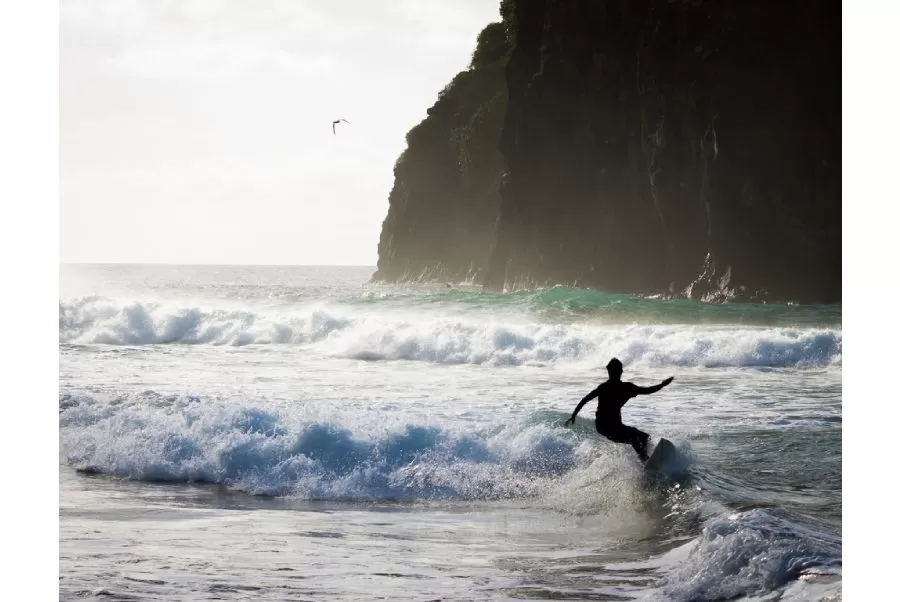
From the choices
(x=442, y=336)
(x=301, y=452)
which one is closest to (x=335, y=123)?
(x=442, y=336)

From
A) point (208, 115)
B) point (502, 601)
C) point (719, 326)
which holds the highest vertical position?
point (208, 115)

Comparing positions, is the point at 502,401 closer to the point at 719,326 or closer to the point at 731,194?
the point at 719,326

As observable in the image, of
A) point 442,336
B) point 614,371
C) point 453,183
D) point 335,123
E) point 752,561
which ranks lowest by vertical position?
point 752,561

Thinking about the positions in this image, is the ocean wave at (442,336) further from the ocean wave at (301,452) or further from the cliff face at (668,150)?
the ocean wave at (301,452)

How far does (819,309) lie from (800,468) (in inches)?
53.6

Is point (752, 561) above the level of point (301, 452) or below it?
below

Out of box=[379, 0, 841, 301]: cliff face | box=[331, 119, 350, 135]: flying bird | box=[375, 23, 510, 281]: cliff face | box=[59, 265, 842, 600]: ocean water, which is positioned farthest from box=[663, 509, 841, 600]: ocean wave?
box=[331, 119, 350, 135]: flying bird

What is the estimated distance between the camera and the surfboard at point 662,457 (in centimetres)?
546

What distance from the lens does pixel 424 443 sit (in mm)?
5852

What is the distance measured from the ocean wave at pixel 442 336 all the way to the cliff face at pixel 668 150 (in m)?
0.43

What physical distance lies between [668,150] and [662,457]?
403 cm

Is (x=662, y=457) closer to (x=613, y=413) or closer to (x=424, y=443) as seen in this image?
(x=613, y=413)
